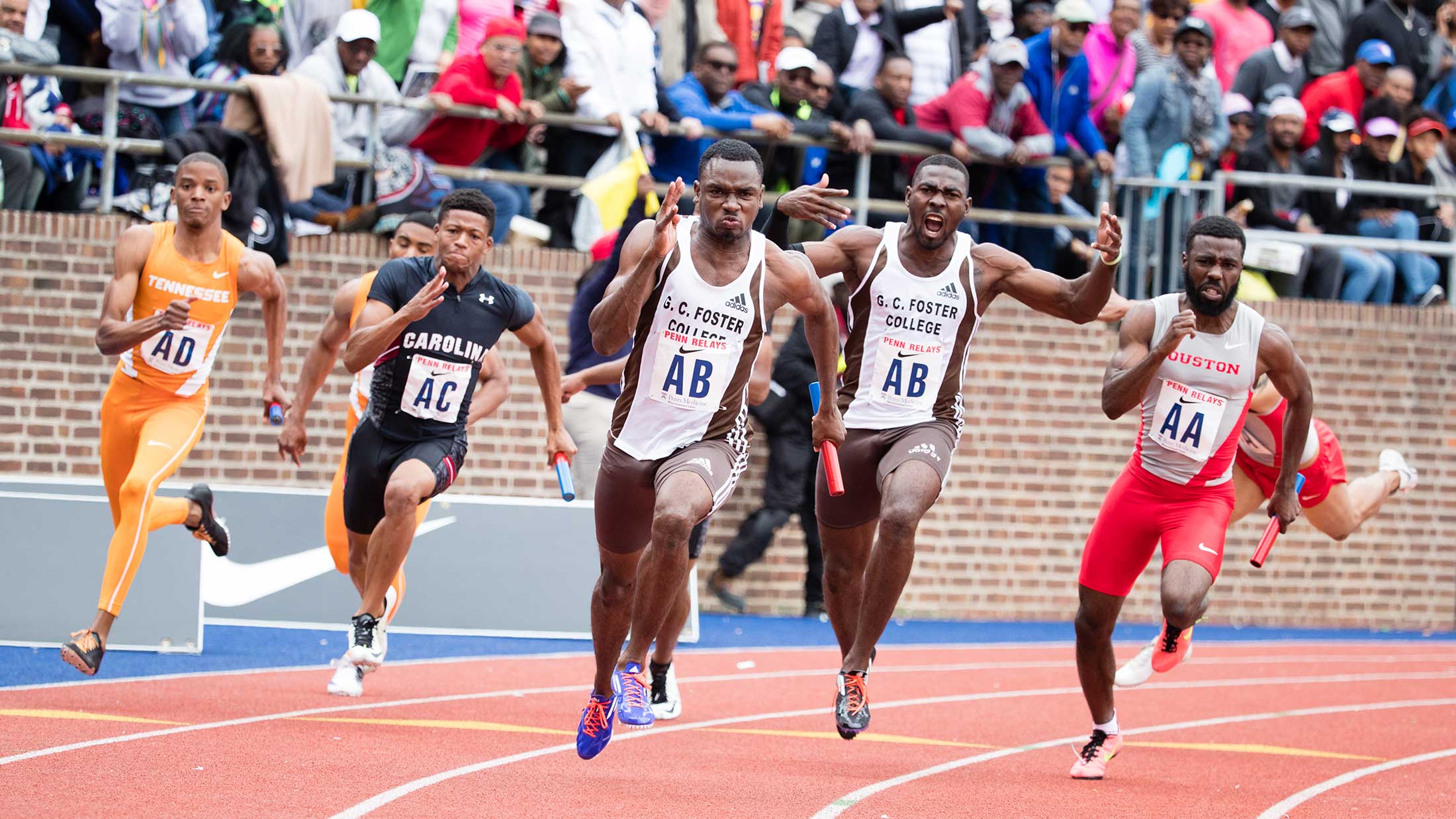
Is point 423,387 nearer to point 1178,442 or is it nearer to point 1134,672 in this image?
point 1178,442

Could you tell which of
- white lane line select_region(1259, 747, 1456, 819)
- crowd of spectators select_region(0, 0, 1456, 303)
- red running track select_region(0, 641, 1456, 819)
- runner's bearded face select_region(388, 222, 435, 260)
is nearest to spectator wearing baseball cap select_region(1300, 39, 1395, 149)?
crowd of spectators select_region(0, 0, 1456, 303)

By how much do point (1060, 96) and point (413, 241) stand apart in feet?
20.9

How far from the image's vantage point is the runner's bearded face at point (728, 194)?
6.49 meters

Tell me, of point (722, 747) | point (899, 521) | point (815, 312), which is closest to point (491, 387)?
point (722, 747)

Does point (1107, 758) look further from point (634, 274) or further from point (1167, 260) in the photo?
point (1167, 260)

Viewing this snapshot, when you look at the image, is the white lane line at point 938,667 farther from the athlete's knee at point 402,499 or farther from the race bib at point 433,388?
the race bib at point 433,388

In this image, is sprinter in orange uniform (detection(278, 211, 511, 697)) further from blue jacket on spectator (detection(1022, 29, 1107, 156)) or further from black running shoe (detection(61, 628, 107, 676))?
blue jacket on spectator (detection(1022, 29, 1107, 156))

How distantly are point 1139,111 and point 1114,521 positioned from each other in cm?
727

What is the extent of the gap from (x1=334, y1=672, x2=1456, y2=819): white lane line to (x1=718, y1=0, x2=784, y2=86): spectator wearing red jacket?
5612mm

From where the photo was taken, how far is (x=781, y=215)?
7426mm

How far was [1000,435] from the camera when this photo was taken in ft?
A: 47.2

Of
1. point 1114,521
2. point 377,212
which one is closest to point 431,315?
point 1114,521

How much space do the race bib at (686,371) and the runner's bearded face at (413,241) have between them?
3.21 m

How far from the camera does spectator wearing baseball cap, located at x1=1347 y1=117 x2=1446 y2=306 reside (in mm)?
15109
